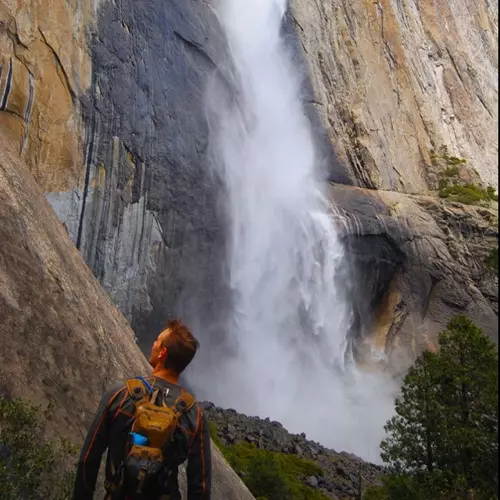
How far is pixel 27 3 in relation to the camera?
17422 mm

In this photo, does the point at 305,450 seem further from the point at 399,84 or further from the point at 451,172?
the point at 399,84

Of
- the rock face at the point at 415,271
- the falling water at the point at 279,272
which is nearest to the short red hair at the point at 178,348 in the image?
the falling water at the point at 279,272

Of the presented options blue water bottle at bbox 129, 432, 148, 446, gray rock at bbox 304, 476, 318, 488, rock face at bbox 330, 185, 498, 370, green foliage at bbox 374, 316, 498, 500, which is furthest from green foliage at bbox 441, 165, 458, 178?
blue water bottle at bbox 129, 432, 148, 446

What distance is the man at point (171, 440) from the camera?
333 centimetres

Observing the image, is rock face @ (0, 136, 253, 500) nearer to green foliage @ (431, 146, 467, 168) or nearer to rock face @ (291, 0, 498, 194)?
rock face @ (291, 0, 498, 194)

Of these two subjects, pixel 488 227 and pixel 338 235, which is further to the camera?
pixel 488 227

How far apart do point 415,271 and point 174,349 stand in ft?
97.4

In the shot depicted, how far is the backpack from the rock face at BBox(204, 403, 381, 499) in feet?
49.1

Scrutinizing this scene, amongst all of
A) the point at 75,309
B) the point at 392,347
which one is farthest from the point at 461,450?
the point at 392,347

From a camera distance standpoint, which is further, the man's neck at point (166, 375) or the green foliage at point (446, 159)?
the green foliage at point (446, 159)

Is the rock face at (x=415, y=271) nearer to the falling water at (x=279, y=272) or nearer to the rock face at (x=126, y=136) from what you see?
the falling water at (x=279, y=272)

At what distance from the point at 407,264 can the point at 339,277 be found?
467cm

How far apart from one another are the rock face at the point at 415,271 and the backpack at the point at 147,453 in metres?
27.5

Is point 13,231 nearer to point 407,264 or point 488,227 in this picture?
point 407,264
